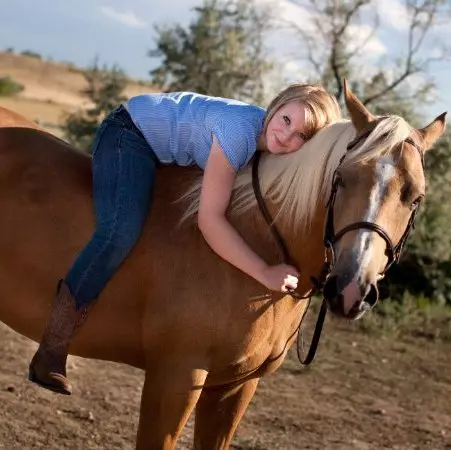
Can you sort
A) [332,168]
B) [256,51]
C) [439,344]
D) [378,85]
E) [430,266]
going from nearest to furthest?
[332,168]
[439,344]
[430,266]
[378,85]
[256,51]

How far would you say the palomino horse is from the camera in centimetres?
227

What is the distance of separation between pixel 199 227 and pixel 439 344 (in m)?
5.25

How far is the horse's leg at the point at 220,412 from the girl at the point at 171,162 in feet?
1.98

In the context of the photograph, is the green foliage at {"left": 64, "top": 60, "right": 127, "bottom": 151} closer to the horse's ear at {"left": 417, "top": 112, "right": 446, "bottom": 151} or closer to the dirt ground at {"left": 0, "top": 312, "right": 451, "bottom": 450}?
the dirt ground at {"left": 0, "top": 312, "right": 451, "bottom": 450}

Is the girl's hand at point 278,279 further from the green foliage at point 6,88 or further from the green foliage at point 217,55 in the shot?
the green foliage at point 6,88

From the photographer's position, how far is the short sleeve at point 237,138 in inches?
101

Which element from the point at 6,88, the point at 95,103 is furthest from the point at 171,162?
the point at 6,88

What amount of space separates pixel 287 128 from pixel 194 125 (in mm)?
372

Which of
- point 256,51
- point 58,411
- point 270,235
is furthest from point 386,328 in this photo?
point 256,51

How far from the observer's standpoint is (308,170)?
2.49 meters

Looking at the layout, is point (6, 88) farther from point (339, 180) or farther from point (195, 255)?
point (339, 180)

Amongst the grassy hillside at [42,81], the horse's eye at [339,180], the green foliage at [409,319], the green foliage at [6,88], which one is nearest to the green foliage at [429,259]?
the green foliage at [409,319]

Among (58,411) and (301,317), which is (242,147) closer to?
(301,317)

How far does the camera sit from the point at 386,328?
7.37m
